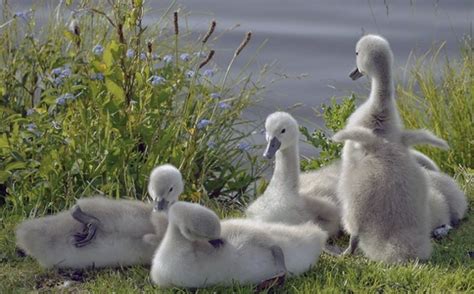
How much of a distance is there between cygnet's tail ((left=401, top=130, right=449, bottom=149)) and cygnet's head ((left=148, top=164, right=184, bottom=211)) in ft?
4.84

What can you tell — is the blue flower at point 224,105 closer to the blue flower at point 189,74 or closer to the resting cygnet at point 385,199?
the blue flower at point 189,74

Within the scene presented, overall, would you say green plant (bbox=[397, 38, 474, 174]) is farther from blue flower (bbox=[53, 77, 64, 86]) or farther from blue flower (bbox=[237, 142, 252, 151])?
blue flower (bbox=[53, 77, 64, 86])

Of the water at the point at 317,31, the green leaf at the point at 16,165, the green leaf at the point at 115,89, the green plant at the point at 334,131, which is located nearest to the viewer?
the green leaf at the point at 16,165

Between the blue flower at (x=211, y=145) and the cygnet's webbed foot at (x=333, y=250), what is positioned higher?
the blue flower at (x=211, y=145)

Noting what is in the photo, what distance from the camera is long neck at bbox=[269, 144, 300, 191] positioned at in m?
7.41

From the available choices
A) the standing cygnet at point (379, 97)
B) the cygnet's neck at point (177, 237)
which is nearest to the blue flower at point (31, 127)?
the cygnet's neck at point (177, 237)

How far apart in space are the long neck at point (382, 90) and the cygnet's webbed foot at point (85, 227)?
76.1 inches

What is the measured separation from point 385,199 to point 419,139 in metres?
0.50

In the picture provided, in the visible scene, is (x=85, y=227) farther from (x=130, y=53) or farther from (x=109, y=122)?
(x=130, y=53)

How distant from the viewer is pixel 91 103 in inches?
330

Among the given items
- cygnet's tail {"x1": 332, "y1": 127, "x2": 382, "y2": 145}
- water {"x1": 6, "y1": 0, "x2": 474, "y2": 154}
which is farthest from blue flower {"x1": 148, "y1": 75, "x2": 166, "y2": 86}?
water {"x1": 6, "y1": 0, "x2": 474, "y2": 154}

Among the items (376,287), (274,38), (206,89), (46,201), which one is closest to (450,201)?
(376,287)

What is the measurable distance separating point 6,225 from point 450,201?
3008 mm

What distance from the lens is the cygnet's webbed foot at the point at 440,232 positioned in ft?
25.0
